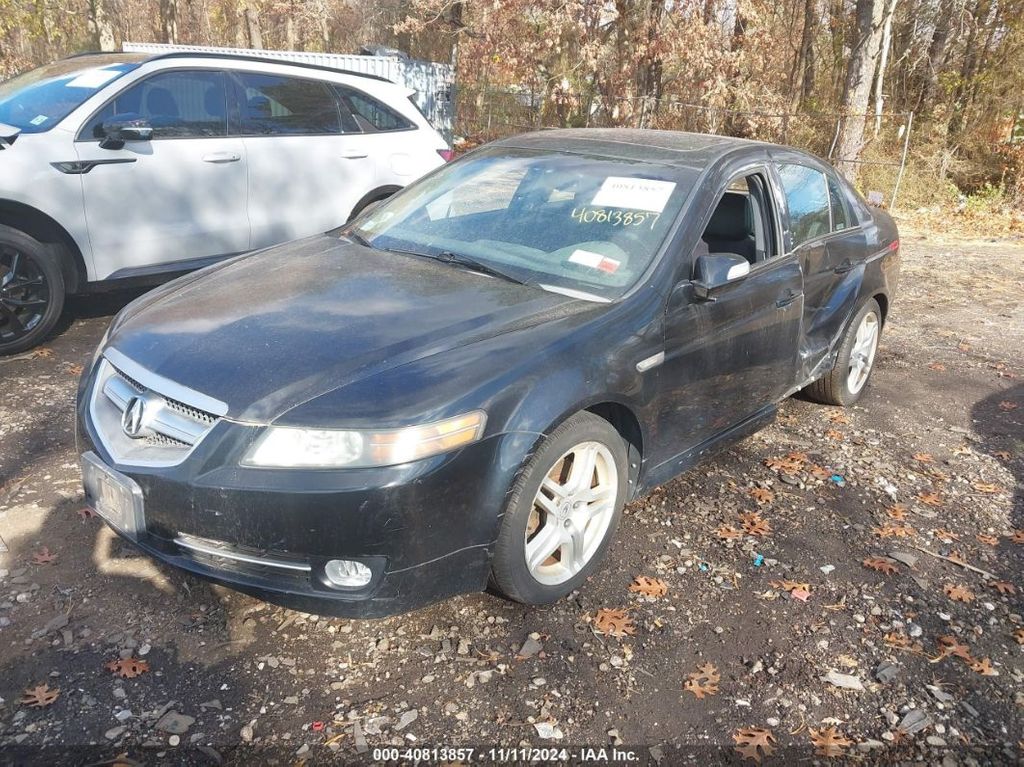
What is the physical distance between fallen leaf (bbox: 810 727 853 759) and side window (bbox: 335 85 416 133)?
578cm

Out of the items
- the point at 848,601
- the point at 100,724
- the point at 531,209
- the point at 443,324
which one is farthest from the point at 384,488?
the point at 848,601

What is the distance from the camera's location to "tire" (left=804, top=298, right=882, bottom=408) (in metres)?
4.93

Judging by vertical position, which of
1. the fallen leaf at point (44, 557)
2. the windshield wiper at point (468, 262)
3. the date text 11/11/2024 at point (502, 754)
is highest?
the windshield wiper at point (468, 262)

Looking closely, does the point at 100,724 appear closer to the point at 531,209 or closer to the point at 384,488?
the point at 384,488

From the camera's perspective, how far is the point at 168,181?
558 cm

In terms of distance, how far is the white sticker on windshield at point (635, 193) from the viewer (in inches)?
137

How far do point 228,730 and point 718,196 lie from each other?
2.82 meters

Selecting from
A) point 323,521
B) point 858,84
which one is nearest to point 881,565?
point 323,521

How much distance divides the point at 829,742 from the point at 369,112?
5.96m

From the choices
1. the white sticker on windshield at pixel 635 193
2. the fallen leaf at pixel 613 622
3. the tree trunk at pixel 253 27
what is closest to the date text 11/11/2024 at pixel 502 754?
the fallen leaf at pixel 613 622

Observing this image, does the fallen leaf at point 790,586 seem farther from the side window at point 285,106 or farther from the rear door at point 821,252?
the side window at point 285,106

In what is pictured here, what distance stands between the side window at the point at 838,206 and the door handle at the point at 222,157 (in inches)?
162

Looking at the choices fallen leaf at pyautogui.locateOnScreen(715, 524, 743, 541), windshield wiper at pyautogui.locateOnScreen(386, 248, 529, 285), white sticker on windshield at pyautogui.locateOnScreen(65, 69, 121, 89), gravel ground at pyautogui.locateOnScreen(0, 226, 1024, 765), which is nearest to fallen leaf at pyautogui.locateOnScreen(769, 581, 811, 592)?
gravel ground at pyautogui.locateOnScreen(0, 226, 1024, 765)

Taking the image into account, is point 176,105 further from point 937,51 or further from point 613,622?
point 937,51
